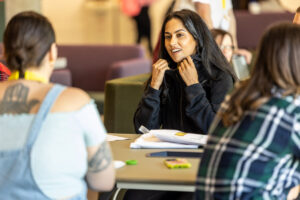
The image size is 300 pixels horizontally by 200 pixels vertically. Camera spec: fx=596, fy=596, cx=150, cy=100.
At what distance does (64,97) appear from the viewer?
5.93 feet

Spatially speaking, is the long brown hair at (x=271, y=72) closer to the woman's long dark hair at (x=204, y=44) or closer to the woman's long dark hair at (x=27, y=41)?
the woman's long dark hair at (x=27, y=41)

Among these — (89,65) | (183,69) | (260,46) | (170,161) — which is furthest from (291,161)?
(89,65)

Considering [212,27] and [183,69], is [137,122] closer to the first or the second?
[183,69]

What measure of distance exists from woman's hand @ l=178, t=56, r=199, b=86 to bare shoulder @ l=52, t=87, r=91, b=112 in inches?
48.2

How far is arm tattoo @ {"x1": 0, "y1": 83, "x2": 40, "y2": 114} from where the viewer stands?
1821 millimetres

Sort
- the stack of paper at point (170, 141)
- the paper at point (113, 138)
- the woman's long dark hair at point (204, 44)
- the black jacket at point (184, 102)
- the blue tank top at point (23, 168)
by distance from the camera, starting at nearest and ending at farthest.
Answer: the blue tank top at point (23, 168) → the stack of paper at point (170, 141) → the paper at point (113, 138) → the black jacket at point (184, 102) → the woman's long dark hair at point (204, 44)

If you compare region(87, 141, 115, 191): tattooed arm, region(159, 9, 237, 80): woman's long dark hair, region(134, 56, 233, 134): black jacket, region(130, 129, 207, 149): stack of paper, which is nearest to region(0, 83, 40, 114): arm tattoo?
region(87, 141, 115, 191): tattooed arm

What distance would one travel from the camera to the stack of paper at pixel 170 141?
2.50 m

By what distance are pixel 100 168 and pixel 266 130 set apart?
53 cm

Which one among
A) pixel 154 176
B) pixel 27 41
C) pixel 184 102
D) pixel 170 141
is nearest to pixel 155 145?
pixel 170 141

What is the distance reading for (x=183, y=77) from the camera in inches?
119

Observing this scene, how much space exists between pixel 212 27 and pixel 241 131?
8.46 ft

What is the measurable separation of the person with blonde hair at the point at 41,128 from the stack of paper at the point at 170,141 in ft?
2.07

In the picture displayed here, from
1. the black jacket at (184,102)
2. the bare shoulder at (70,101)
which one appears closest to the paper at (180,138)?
the black jacket at (184,102)
